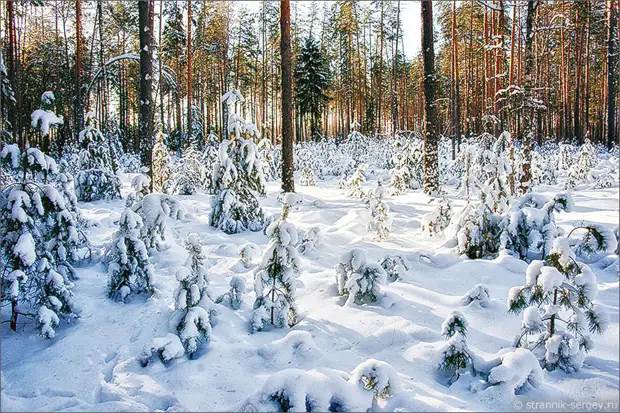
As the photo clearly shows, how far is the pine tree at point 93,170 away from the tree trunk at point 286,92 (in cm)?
467

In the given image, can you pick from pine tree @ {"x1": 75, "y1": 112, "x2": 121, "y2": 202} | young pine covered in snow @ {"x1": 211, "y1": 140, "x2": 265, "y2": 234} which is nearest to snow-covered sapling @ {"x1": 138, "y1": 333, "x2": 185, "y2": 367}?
young pine covered in snow @ {"x1": 211, "y1": 140, "x2": 265, "y2": 234}

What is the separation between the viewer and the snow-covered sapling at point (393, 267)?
432 centimetres

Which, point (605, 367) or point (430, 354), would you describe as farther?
point (430, 354)

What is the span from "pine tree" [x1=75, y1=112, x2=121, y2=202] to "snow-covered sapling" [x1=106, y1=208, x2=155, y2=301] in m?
6.65

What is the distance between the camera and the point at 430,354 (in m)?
2.88

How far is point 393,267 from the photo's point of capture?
4.36m

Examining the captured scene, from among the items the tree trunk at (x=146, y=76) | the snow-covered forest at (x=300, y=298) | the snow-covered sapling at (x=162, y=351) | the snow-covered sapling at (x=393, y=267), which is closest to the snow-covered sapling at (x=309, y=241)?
the snow-covered forest at (x=300, y=298)

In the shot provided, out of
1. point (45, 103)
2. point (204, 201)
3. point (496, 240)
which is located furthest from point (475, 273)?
point (204, 201)

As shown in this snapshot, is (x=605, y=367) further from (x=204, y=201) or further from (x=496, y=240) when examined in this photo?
(x=204, y=201)

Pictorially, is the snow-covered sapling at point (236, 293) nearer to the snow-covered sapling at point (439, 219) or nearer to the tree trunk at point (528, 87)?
the snow-covered sapling at point (439, 219)

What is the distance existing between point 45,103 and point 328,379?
420 centimetres

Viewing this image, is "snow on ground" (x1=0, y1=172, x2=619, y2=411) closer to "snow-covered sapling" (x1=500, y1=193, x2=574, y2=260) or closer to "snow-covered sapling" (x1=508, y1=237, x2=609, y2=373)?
"snow-covered sapling" (x1=508, y1=237, x2=609, y2=373)

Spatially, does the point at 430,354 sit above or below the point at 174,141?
below

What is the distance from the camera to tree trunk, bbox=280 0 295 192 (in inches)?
362
